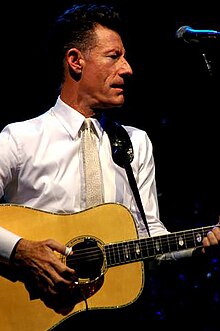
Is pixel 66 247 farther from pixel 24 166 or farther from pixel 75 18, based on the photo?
pixel 75 18

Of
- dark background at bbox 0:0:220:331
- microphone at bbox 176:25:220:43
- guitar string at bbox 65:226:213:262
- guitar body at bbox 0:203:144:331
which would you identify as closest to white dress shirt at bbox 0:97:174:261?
guitar body at bbox 0:203:144:331

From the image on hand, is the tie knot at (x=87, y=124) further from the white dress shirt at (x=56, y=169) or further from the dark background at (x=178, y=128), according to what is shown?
the dark background at (x=178, y=128)

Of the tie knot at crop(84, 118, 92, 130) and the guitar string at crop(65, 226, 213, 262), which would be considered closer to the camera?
the guitar string at crop(65, 226, 213, 262)

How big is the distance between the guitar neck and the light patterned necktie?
0.34 meters

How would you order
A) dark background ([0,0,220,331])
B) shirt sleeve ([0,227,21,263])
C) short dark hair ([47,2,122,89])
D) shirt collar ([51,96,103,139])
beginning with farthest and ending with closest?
dark background ([0,0,220,331]), short dark hair ([47,2,122,89]), shirt collar ([51,96,103,139]), shirt sleeve ([0,227,21,263])

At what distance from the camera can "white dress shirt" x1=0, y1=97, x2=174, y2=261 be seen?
3.13m

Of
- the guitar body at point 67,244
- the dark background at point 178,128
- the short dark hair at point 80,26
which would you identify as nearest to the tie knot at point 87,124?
the short dark hair at point 80,26

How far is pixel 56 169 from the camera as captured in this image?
3189 millimetres

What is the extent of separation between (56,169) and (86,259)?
544 millimetres

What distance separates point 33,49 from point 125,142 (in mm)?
1421

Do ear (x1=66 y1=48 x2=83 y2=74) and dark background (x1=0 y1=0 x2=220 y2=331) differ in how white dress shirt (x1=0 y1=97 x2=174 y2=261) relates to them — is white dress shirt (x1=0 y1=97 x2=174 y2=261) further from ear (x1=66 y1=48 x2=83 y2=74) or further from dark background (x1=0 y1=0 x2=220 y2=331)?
dark background (x1=0 y1=0 x2=220 y2=331)

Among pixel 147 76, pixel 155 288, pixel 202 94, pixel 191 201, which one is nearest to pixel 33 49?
pixel 147 76

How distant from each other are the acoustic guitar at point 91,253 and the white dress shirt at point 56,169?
19 cm

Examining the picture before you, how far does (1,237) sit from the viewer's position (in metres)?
2.90
